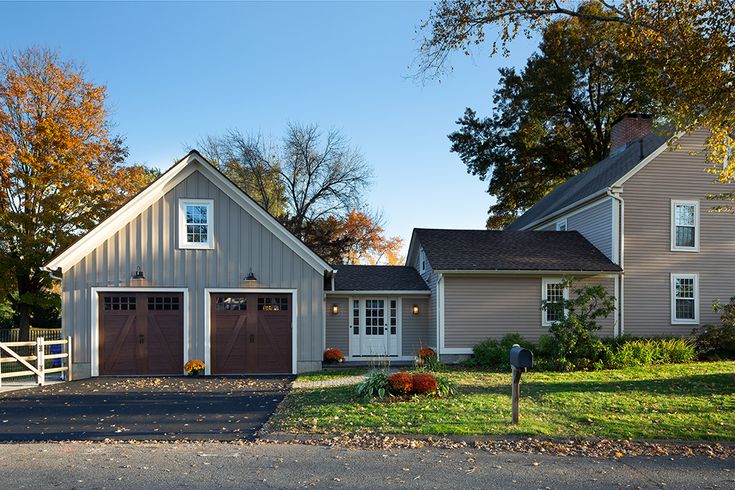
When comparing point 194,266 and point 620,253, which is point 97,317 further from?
point 620,253

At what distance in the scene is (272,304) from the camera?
16188 millimetres

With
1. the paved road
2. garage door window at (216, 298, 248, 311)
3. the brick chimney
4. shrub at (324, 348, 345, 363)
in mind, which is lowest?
shrub at (324, 348, 345, 363)

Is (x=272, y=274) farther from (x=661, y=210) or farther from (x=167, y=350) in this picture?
(x=661, y=210)

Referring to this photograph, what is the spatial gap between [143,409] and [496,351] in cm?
1020

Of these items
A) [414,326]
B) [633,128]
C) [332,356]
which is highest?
[633,128]

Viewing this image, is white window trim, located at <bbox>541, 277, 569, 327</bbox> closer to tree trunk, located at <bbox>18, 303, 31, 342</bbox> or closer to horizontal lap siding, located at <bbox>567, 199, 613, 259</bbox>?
horizontal lap siding, located at <bbox>567, 199, 613, 259</bbox>

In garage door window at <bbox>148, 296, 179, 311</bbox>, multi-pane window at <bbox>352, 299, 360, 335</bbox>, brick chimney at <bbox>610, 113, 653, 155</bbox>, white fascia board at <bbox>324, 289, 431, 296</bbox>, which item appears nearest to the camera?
garage door window at <bbox>148, 296, 179, 311</bbox>

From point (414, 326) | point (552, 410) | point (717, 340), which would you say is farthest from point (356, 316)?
point (717, 340)

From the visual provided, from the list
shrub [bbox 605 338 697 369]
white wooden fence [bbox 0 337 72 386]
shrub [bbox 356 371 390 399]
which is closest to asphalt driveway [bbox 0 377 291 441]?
white wooden fence [bbox 0 337 72 386]

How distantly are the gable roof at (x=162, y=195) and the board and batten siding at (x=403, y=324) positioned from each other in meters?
3.00

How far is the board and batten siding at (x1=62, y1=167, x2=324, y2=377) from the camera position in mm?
15383

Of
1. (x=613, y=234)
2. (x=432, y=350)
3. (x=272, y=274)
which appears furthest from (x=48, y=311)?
(x=613, y=234)

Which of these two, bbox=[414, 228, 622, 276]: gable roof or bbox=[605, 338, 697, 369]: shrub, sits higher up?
bbox=[414, 228, 622, 276]: gable roof

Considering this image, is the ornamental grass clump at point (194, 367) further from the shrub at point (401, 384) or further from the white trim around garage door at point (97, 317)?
the shrub at point (401, 384)
